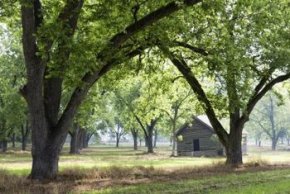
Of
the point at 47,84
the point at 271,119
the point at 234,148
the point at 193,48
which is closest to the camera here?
the point at 47,84

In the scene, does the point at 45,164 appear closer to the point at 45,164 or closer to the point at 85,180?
the point at 45,164

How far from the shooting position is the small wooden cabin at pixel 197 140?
6556 cm

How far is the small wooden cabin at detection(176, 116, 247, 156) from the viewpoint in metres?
65.6

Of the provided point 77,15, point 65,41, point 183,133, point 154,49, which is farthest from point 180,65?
point 183,133

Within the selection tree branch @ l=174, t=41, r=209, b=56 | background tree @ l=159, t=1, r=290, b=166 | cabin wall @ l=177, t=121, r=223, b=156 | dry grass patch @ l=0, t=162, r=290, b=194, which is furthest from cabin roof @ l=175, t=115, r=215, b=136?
dry grass patch @ l=0, t=162, r=290, b=194

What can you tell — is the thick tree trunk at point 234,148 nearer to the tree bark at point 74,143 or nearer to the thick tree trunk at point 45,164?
the thick tree trunk at point 45,164

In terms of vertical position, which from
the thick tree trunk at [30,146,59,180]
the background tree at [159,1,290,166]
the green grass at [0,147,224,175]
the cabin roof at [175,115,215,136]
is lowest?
the green grass at [0,147,224,175]

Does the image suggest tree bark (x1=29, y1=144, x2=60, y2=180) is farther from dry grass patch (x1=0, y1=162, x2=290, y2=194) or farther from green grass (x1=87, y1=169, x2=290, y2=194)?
green grass (x1=87, y1=169, x2=290, y2=194)

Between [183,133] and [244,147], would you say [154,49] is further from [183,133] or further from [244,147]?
[244,147]

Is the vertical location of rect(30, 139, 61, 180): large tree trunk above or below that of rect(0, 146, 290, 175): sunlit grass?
above

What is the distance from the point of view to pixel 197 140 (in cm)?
6769

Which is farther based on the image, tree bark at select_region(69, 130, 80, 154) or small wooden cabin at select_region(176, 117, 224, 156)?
small wooden cabin at select_region(176, 117, 224, 156)

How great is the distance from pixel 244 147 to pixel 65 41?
6383 cm

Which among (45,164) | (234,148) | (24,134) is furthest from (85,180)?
(24,134)
